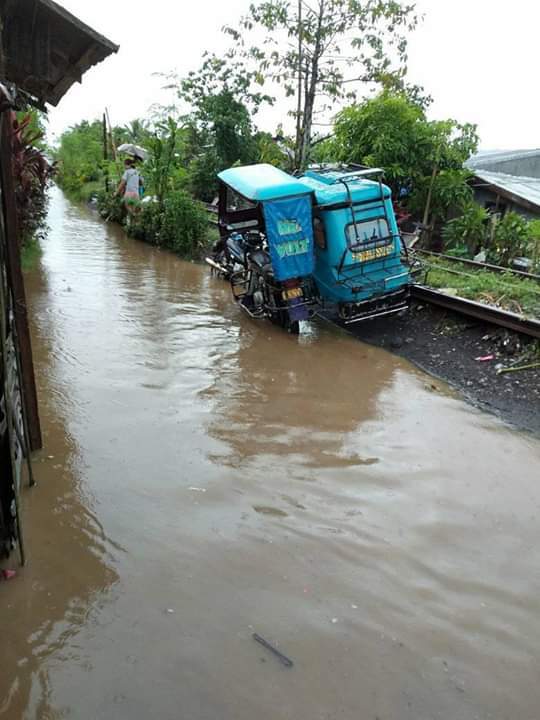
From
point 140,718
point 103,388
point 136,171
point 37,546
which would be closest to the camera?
point 140,718

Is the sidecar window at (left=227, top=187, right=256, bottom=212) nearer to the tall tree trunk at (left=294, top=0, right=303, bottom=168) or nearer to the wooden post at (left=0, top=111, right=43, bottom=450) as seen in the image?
the wooden post at (left=0, top=111, right=43, bottom=450)

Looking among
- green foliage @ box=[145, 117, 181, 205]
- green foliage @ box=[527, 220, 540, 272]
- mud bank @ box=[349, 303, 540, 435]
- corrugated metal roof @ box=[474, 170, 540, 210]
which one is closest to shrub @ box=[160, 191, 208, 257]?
green foliage @ box=[145, 117, 181, 205]

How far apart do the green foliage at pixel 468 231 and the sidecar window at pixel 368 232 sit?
19.3ft

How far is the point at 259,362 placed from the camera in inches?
280

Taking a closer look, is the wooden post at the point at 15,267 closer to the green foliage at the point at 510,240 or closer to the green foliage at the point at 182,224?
the green foliage at the point at 182,224

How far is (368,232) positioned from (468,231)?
6.68 m

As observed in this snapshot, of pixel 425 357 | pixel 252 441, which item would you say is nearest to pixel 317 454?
pixel 252 441

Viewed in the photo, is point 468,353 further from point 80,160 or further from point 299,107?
point 80,160

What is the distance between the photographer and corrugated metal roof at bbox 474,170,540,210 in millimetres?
13648

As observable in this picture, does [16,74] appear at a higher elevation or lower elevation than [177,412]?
higher

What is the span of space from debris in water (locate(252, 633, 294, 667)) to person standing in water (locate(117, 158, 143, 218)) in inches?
522

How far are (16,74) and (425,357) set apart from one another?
5590mm

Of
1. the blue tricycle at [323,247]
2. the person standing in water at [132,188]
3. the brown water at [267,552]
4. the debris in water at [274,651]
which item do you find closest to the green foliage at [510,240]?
the blue tricycle at [323,247]

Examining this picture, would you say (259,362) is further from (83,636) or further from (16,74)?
(83,636)
